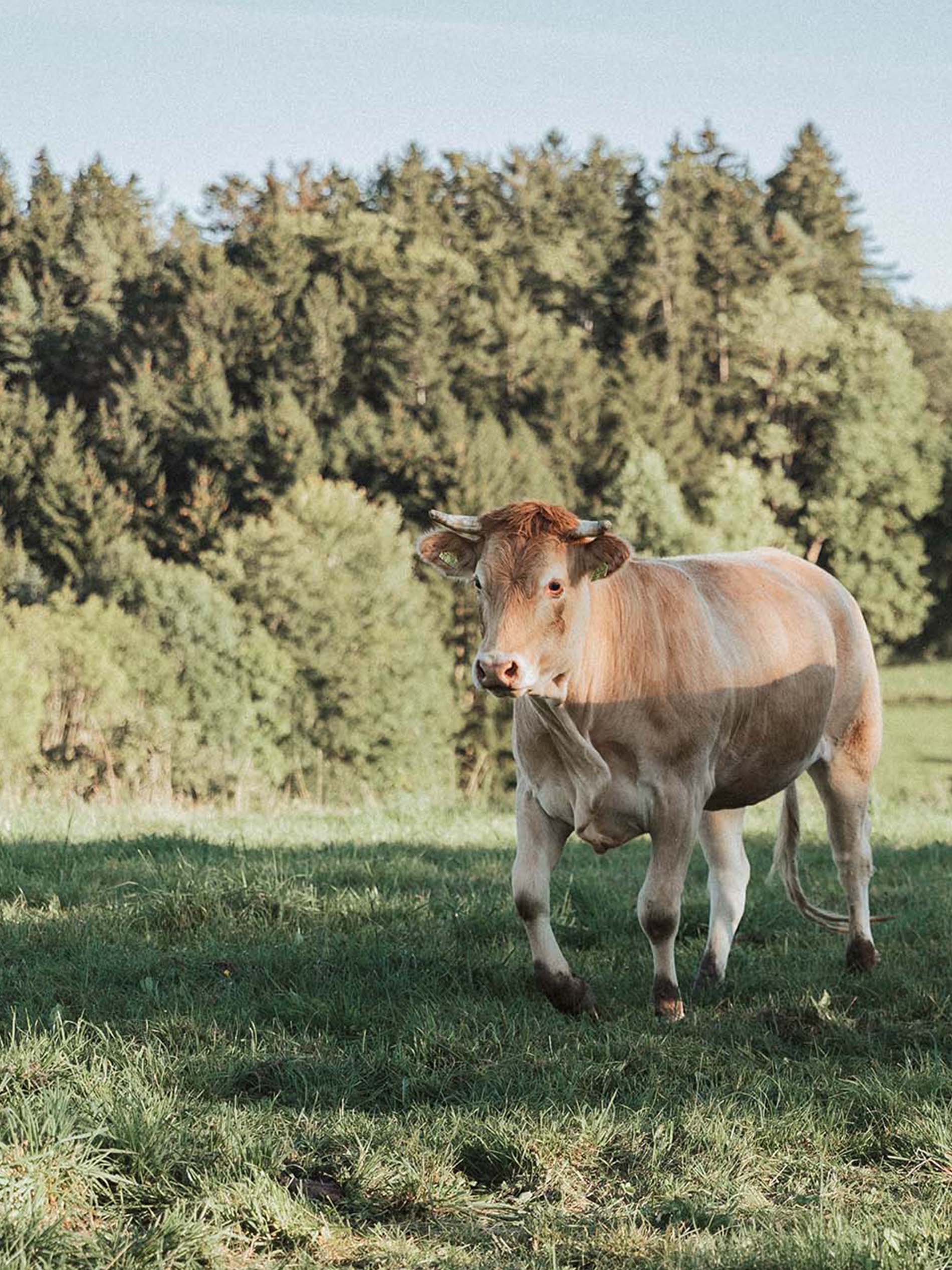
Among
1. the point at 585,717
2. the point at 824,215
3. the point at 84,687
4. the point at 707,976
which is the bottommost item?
the point at 84,687

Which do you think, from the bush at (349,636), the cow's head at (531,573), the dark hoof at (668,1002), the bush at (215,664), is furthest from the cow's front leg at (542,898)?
the bush at (349,636)

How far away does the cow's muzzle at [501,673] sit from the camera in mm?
5184

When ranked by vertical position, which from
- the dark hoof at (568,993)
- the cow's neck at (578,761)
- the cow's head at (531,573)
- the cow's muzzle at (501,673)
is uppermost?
the cow's head at (531,573)

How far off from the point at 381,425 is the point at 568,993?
5874 cm

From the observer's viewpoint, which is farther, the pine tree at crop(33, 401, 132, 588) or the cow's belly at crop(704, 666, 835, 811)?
the pine tree at crop(33, 401, 132, 588)

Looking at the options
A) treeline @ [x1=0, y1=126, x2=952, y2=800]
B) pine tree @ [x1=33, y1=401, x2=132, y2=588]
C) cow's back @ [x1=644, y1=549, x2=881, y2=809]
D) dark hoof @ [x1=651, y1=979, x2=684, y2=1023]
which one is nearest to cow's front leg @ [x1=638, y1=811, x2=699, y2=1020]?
dark hoof @ [x1=651, y1=979, x2=684, y2=1023]

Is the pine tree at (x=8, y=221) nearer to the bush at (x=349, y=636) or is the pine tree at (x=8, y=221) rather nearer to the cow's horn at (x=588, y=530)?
the bush at (x=349, y=636)

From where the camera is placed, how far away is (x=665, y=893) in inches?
234

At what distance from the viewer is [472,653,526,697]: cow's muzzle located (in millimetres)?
5184

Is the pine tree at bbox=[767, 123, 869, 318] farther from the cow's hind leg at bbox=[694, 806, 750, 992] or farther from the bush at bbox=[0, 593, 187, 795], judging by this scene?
the cow's hind leg at bbox=[694, 806, 750, 992]

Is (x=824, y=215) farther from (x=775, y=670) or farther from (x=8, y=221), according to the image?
(x=775, y=670)

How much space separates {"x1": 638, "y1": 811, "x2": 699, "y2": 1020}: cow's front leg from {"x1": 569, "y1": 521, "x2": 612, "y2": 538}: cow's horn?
51.2 inches

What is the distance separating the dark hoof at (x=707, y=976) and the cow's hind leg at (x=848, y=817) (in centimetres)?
96

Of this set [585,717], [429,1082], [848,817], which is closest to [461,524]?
[585,717]
